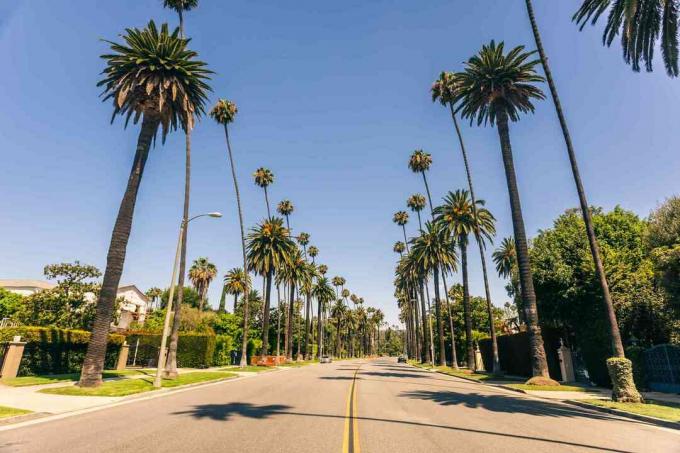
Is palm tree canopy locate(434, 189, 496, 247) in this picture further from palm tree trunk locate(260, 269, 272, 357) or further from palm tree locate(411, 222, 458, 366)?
palm tree trunk locate(260, 269, 272, 357)

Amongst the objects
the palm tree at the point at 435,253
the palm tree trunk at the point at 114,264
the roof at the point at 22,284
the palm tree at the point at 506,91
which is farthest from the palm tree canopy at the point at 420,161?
the roof at the point at 22,284

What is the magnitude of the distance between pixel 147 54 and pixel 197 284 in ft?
218

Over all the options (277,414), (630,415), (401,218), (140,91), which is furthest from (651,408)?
(401,218)

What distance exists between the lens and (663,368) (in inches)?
746

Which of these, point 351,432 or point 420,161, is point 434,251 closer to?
point 420,161

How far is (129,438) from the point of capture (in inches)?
317

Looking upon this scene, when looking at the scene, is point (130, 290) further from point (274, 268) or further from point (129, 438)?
point (129, 438)

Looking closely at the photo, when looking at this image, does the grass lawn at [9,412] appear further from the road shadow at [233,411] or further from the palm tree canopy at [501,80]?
the palm tree canopy at [501,80]

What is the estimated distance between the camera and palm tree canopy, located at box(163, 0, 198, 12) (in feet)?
93.8

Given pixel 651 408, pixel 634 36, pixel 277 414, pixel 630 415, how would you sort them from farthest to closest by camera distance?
pixel 634 36
pixel 651 408
pixel 630 415
pixel 277 414

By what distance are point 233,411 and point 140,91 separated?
1899 centimetres

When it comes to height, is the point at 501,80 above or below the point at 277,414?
above

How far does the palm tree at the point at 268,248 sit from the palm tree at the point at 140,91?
26.3 m

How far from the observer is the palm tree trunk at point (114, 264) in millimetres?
17562
